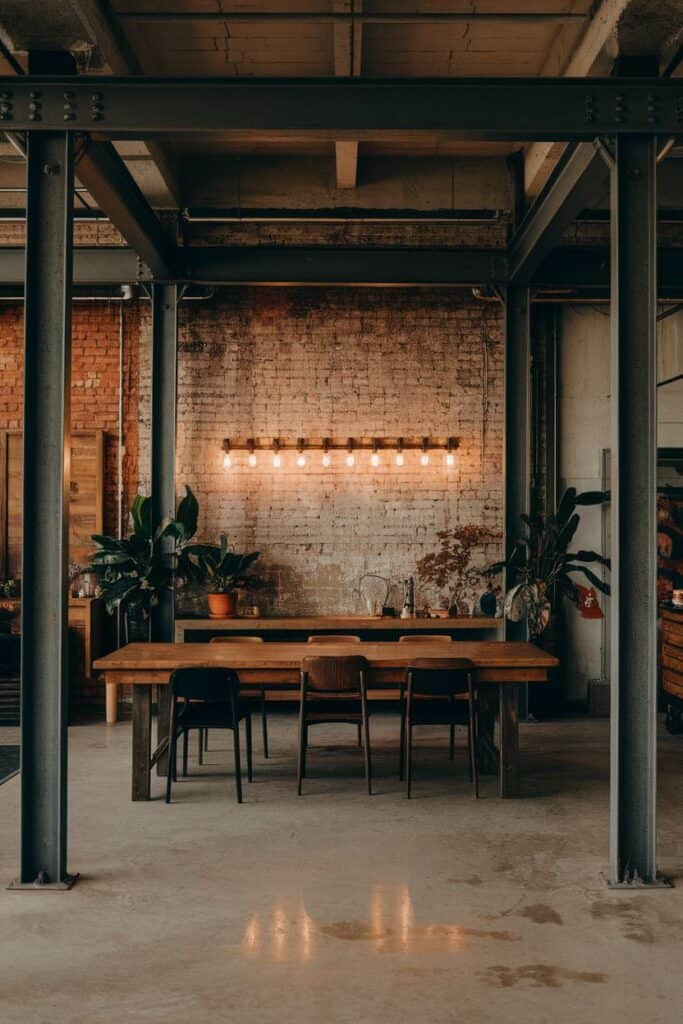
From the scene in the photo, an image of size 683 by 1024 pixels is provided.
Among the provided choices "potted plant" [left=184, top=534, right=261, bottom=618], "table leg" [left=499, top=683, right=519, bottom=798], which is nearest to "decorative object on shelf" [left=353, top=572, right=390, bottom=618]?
"potted plant" [left=184, top=534, right=261, bottom=618]

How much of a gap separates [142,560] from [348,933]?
17.4 feet

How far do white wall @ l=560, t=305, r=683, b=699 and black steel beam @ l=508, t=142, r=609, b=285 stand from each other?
1.34m

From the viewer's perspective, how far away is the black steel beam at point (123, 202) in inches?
229

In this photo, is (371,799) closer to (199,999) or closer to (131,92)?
(199,999)

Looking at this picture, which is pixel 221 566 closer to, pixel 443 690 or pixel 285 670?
pixel 285 670

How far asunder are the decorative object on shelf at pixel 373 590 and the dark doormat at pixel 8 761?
3.62m

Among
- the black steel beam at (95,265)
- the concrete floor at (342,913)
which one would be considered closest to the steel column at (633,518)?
the concrete floor at (342,913)

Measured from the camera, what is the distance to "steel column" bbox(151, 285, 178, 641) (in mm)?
9211

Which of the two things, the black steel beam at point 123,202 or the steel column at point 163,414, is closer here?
the black steel beam at point 123,202

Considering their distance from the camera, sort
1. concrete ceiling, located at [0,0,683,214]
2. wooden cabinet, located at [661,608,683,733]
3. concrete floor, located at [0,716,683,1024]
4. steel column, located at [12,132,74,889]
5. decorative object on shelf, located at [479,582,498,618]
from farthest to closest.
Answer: decorative object on shelf, located at [479,582,498,618], wooden cabinet, located at [661,608,683,733], concrete ceiling, located at [0,0,683,214], steel column, located at [12,132,74,889], concrete floor, located at [0,716,683,1024]

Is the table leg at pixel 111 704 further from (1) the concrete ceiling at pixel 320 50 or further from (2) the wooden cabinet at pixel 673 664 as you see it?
(2) the wooden cabinet at pixel 673 664

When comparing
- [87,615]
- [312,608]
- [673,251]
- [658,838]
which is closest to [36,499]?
[658,838]

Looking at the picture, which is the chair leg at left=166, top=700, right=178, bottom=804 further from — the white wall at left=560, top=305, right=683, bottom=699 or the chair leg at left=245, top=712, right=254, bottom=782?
the white wall at left=560, top=305, right=683, bottom=699

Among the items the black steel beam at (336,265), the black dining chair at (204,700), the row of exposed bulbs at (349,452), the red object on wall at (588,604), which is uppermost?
the black steel beam at (336,265)
